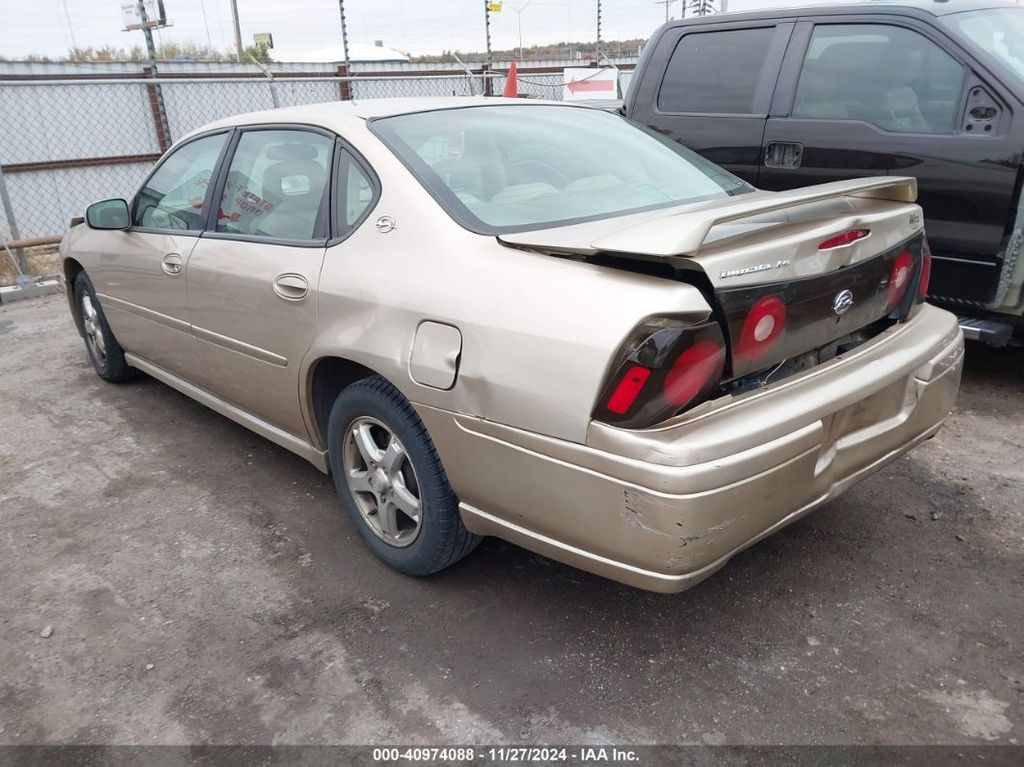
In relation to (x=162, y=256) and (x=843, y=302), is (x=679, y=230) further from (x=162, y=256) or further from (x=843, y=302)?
(x=162, y=256)

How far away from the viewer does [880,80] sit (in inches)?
171

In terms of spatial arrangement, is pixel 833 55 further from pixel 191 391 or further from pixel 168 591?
pixel 168 591

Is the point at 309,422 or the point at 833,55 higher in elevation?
the point at 833,55

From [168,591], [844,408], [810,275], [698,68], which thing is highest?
[698,68]

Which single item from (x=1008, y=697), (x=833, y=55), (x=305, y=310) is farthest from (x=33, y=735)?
(x=833, y=55)

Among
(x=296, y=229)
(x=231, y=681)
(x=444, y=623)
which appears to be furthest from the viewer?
(x=296, y=229)

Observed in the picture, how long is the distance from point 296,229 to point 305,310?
377 millimetres

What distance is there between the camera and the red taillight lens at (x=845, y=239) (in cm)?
228

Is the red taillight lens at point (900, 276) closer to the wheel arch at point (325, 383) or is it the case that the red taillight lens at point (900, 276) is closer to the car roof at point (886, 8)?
the wheel arch at point (325, 383)

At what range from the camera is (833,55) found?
4.52 metres

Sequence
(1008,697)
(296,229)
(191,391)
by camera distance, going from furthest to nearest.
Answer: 1. (191,391)
2. (296,229)
3. (1008,697)

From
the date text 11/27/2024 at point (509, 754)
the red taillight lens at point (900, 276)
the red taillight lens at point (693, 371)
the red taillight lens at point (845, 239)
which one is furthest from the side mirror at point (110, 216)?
the red taillight lens at point (900, 276)

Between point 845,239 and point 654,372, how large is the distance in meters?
0.81

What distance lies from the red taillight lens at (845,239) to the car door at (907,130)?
6.53 feet
